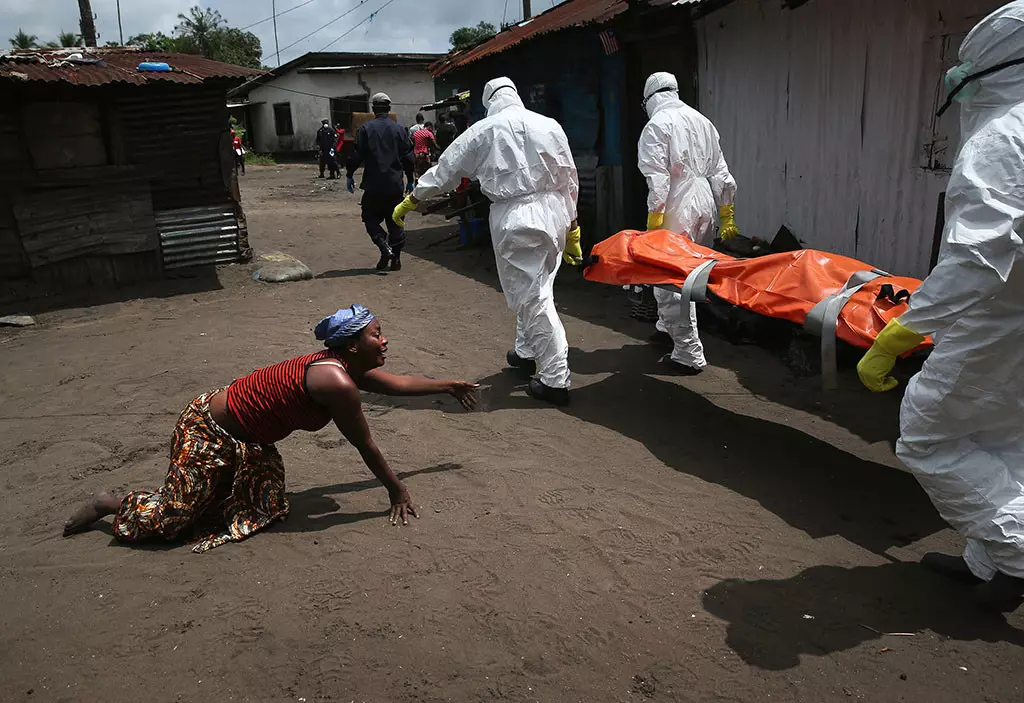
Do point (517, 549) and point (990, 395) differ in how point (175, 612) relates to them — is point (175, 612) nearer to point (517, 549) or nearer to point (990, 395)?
point (517, 549)

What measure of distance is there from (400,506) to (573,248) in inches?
106

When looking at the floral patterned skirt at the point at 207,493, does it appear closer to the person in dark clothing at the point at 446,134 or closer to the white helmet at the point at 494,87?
the white helmet at the point at 494,87

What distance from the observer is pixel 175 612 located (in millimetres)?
3066

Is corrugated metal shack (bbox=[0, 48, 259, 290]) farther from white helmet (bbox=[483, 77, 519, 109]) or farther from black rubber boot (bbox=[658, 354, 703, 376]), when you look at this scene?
black rubber boot (bbox=[658, 354, 703, 376])

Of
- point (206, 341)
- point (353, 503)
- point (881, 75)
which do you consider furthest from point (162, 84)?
point (881, 75)

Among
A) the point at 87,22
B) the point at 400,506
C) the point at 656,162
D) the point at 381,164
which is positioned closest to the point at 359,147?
the point at 381,164

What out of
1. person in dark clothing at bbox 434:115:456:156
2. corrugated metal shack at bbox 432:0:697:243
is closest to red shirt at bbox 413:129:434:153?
person in dark clothing at bbox 434:115:456:156

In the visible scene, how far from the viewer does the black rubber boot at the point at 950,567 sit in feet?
10.1

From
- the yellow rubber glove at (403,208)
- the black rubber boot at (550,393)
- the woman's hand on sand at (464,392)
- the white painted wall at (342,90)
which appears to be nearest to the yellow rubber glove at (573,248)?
the black rubber boot at (550,393)

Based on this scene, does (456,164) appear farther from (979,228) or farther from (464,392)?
(979,228)

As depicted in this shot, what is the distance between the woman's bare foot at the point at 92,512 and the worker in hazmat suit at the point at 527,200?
2642 mm

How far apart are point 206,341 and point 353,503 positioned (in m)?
3.56

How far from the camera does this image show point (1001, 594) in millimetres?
2848

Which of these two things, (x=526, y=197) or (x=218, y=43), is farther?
(x=218, y=43)
